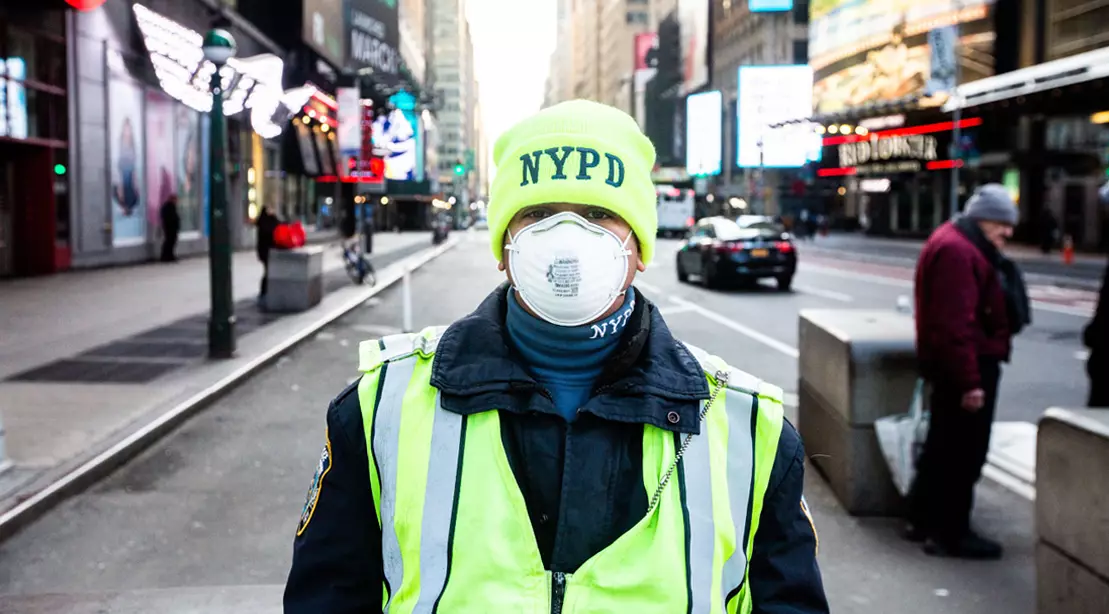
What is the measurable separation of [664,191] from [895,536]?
64622 millimetres

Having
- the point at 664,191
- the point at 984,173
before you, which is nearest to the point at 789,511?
the point at 984,173

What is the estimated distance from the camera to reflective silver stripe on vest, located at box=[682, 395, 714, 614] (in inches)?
70.0

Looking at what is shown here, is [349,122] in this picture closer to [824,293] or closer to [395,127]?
[395,127]

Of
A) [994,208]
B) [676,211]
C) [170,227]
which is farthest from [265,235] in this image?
[676,211]

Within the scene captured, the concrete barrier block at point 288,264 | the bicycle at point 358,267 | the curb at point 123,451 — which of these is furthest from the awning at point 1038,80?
the curb at point 123,451

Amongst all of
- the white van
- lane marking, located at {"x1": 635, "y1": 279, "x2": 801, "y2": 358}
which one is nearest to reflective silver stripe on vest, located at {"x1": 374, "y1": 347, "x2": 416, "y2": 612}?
lane marking, located at {"x1": 635, "y1": 279, "x2": 801, "y2": 358}

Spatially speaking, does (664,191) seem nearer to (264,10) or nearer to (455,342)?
(264,10)

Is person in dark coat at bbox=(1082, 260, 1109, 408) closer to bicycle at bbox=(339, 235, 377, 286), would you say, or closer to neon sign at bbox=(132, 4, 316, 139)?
bicycle at bbox=(339, 235, 377, 286)

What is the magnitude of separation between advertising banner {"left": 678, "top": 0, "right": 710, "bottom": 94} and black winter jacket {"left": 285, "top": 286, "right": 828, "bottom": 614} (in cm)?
10985

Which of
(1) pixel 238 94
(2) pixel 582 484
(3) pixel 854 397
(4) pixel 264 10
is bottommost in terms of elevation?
(3) pixel 854 397

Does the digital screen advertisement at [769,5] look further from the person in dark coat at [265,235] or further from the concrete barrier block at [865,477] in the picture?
the concrete barrier block at [865,477]

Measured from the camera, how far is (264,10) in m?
47.7

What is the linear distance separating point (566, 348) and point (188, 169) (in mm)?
34225

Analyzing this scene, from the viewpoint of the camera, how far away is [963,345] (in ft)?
17.4
